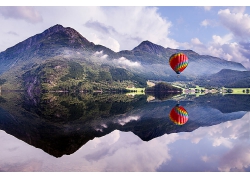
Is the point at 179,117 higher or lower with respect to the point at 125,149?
higher

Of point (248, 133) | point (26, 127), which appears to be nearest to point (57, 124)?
point (26, 127)

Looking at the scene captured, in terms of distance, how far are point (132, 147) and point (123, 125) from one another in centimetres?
1153

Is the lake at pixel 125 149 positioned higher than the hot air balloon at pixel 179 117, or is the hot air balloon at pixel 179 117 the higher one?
the hot air balloon at pixel 179 117

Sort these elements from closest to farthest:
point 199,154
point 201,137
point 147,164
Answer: point 147,164 < point 199,154 < point 201,137

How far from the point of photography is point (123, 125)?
112ft

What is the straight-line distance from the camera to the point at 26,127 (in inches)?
1282

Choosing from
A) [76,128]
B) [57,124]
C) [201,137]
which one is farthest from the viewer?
[57,124]

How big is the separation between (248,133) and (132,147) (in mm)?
16387

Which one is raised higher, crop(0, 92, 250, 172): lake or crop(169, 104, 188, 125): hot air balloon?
crop(169, 104, 188, 125): hot air balloon

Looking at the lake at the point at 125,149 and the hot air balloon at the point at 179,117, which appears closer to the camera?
the lake at the point at 125,149

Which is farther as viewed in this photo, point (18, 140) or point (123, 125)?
point (123, 125)

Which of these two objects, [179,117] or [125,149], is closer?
[125,149]

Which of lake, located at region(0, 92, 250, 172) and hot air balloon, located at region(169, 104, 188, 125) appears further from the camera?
hot air balloon, located at region(169, 104, 188, 125)
